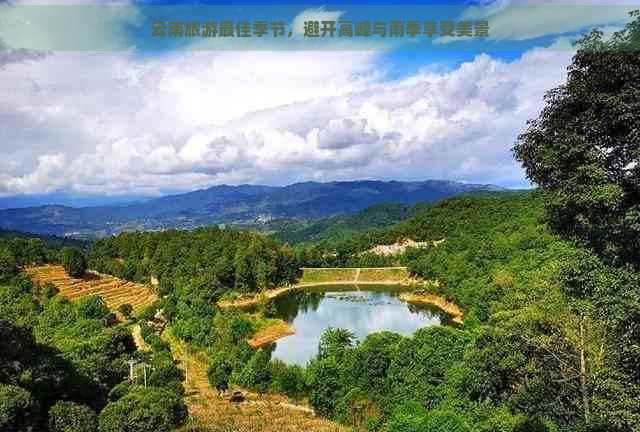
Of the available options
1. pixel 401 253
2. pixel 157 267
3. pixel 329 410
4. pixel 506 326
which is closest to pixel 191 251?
pixel 157 267

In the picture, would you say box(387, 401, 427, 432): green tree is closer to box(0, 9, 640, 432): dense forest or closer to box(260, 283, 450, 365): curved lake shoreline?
box(0, 9, 640, 432): dense forest

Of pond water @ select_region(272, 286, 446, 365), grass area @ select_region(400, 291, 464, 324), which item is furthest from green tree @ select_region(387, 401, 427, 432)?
grass area @ select_region(400, 291, 464, 324)

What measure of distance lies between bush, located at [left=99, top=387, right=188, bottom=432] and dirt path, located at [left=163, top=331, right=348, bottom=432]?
226cm

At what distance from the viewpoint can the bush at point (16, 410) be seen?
39.5 feet

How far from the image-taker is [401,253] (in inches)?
3167

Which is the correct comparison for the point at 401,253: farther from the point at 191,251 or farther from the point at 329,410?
the point at 329,410

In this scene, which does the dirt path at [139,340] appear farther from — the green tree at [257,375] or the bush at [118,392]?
the bush at [118,392]

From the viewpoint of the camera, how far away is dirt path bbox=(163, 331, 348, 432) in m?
17.7

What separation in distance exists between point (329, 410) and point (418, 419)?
648cm

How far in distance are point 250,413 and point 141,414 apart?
6.39 m

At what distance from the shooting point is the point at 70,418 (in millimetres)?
13742

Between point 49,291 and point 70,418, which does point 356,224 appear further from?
point 70,418

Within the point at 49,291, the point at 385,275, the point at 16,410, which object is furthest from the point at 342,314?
the point at 16,410

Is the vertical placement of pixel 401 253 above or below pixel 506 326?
below
